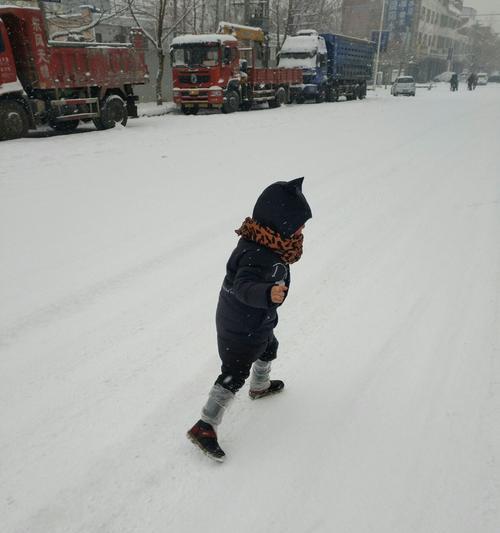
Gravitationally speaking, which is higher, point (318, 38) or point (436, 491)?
point (318, 38)

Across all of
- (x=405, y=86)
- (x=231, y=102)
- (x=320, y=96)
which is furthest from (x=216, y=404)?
(x=405, y=86)

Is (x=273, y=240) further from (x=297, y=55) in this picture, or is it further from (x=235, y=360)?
(x=297, y=55)

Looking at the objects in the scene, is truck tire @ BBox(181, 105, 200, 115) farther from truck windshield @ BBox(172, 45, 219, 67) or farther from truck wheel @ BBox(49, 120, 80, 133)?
truck wheel @ BBox(49, 120, 80, 133)

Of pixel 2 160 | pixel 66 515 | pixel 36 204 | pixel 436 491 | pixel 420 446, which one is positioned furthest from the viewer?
pixel 2 160

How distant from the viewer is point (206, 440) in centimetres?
216

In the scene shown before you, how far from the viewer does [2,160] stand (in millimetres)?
8328

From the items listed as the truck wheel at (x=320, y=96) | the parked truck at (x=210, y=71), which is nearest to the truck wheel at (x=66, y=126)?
the parked truck at (x=210, y=71)

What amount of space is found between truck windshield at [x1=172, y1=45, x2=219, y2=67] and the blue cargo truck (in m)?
7.69

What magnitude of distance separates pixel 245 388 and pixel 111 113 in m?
12.8

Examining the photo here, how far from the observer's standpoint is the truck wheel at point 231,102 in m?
17.9

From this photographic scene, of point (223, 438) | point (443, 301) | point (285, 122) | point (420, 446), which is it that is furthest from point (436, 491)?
point (285, 122)

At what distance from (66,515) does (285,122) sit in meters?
14.8

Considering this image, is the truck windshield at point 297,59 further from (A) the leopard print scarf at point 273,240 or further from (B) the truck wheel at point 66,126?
(A) the leopard print scarf at point 273,240

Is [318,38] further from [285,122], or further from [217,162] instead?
[217,162]
